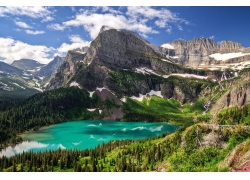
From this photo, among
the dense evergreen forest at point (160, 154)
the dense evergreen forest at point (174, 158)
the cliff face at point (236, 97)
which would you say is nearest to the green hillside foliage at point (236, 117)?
the dense evergreen forest at point (160, 154)

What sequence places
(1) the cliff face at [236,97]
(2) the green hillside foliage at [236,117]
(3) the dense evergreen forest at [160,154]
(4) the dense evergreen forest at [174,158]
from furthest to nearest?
(1) the cliff face at [236,97] → (2) the green hillside foliage at [236,117] → (3) the dense evergreen forest at [160,154] → (4) the dense evergreen forest at [174,158]

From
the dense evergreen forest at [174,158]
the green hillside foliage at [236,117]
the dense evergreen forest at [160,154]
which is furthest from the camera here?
the green hillside foliage at [236,117]

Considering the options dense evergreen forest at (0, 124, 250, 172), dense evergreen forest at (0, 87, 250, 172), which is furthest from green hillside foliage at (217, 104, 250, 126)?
dense evergreen forest at (0, 124, 250, 172)

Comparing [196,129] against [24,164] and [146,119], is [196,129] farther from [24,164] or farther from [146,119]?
[146,119]

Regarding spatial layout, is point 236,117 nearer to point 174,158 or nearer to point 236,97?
point 174,158

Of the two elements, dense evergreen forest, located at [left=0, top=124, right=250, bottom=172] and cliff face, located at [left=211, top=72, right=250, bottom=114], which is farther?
cliff face, located at [left=211, top=72, right=250, bottom=114]

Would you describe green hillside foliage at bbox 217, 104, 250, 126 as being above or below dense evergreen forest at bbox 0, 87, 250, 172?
above

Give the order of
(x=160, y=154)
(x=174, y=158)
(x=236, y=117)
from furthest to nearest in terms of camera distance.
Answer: (x=160, y=154), (x=236, y=117), (x=174, y=158)

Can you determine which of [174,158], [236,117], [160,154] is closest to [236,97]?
[236,117]

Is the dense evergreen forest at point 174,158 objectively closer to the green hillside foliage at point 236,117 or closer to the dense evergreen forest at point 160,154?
the dense evergreen forest at point 160,154

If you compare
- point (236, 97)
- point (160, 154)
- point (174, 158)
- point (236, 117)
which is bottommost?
point (160, 154)

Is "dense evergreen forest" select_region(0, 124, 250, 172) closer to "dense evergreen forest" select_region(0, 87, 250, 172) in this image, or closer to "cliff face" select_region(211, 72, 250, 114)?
"dense evergreen forest" select_region(0, 87, 250, 172)
